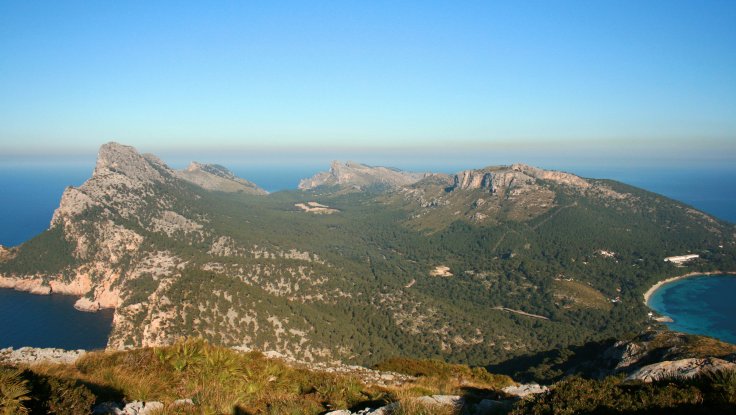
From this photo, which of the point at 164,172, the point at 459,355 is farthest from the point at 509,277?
the point at 164,172

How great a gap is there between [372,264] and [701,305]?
3078 inches

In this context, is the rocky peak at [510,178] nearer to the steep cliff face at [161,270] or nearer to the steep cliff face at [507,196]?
the steep cliff face at [507,196]

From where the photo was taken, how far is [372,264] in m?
112

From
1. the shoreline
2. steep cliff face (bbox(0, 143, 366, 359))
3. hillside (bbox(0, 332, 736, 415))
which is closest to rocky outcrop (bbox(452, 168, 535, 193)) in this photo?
the shoreline

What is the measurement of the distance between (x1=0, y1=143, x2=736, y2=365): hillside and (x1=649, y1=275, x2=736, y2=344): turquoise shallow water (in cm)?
483

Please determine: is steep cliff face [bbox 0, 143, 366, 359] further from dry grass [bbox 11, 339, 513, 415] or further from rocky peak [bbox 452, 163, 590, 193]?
rocky peak [bbox 452, 163, 590, 193]

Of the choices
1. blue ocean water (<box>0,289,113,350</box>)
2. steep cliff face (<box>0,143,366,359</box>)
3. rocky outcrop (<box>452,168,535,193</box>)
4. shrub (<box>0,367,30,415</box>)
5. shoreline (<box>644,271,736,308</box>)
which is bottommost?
blue ocean water (<box>0,289,113,350</box>)

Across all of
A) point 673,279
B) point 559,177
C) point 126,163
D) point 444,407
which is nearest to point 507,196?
point 559,177

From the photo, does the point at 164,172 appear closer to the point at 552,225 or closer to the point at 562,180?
the point at 552,225

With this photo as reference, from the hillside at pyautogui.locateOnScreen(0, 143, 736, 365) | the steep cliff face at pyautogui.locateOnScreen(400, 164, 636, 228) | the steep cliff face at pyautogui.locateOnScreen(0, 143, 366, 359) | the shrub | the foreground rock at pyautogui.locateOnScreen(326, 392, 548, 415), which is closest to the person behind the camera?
the shrub

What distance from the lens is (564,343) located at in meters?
65.2

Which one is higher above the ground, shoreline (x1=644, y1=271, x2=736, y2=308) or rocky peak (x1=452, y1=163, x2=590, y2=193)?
rocky peak (x1=452, y1=163, x2=590, y2=193)

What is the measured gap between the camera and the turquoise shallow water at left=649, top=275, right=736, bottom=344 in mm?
74375

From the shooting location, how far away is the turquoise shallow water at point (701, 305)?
74.4 meters
